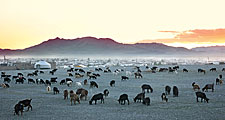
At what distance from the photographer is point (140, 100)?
16.4 meters

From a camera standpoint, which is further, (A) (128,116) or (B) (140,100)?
(B) (140,100)

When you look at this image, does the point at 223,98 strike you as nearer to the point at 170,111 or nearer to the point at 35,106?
the point at 170,111

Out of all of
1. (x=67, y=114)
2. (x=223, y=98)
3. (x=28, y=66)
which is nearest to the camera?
(x=67, y=114)

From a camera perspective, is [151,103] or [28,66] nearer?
[151,103]

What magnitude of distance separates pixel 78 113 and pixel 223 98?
9.04m

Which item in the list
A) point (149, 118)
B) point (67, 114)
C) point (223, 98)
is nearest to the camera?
point (149, 118)

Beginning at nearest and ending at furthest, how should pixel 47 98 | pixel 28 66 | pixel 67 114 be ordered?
pixel 67 114 → pixel 47 98 → pixel 28 66

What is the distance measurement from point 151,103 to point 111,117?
4.03 m

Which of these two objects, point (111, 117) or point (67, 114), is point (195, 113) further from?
point (67, 114)

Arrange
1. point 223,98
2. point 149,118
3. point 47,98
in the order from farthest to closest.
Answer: point 47,98 < point 223,98 < point 149,118

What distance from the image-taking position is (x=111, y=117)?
12.8m

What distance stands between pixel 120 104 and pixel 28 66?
4603 centimetres

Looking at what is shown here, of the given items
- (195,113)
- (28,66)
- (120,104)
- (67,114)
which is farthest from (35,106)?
(28,66)

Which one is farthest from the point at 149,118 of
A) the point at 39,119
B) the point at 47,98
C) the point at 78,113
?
the point at 47,98
